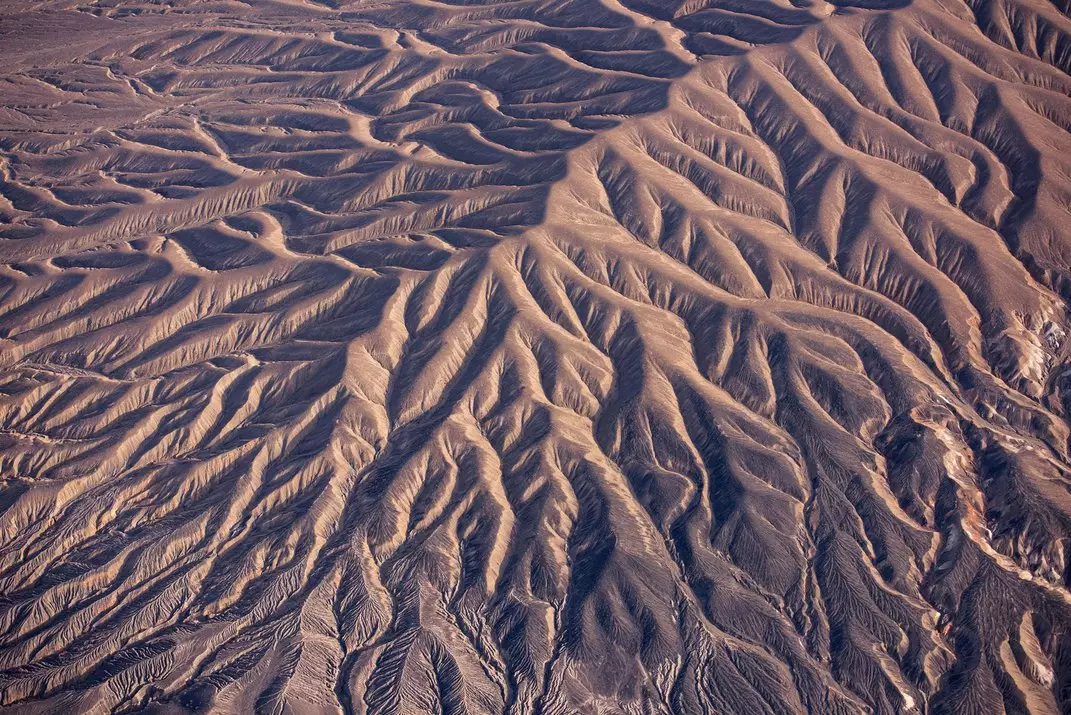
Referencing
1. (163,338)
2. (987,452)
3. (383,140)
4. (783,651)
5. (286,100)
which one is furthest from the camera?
(286,100)

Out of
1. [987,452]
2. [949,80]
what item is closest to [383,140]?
[949,80]

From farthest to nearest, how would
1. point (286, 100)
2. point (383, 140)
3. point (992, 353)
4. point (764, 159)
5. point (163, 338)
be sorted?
point (286, 100) < point (383, 140) < point (764, 159) < point (163, 338) < point (992, 353)

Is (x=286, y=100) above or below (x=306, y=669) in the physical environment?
above

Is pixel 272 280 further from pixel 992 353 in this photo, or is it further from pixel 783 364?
pixel 992 353

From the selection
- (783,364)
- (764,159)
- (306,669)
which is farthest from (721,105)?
(306,669)

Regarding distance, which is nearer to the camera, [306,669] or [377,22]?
[306,669]

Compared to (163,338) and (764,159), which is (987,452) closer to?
(764,159)

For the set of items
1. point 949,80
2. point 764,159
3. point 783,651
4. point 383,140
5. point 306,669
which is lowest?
point 306,669
